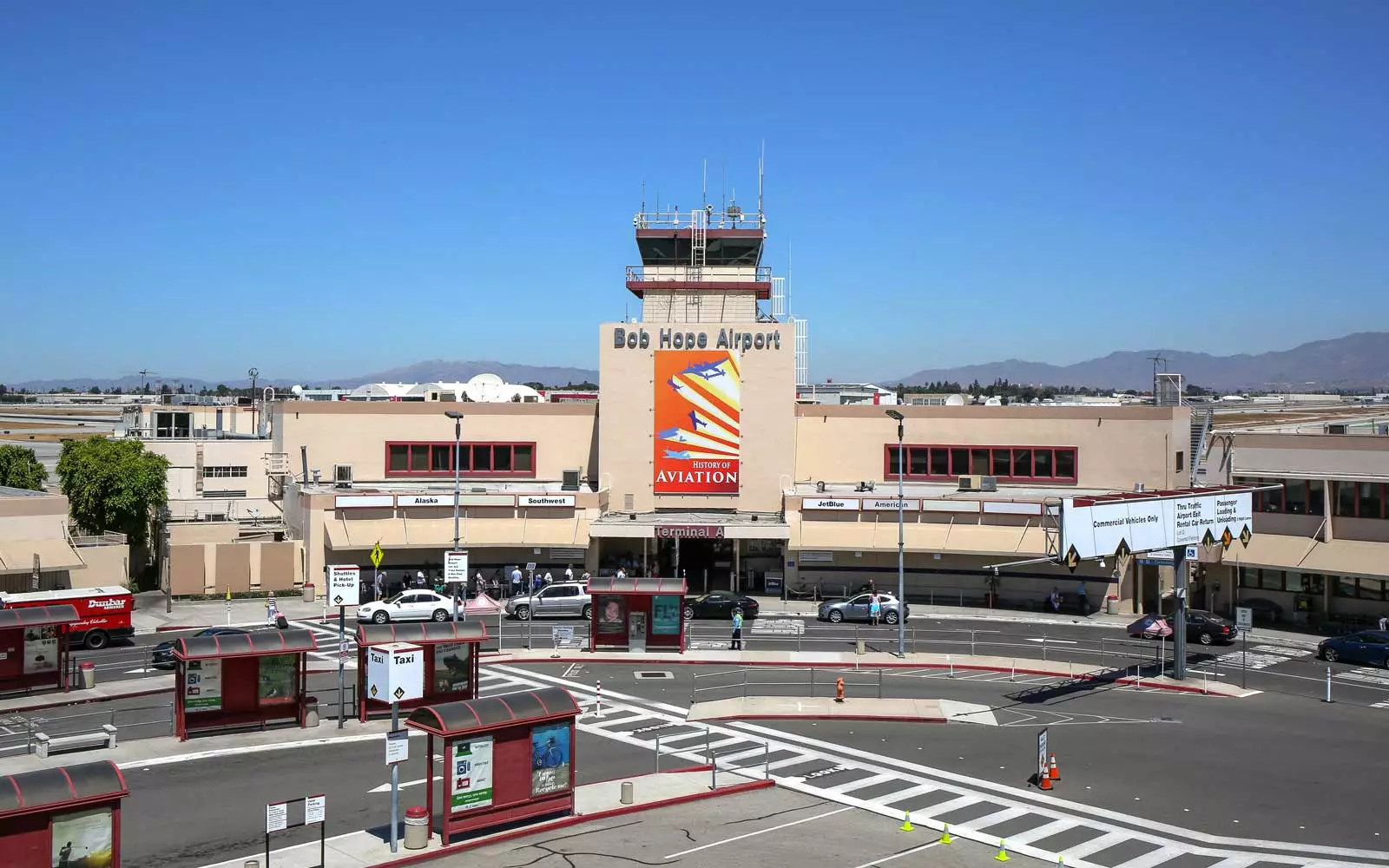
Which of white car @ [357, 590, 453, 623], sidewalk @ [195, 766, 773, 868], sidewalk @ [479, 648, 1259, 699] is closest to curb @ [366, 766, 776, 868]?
sidewalk @ [195, 766, 773, 868]

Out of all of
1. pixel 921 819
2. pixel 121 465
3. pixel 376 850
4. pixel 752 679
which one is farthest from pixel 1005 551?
pixel 121 465

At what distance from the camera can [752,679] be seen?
36531 mm

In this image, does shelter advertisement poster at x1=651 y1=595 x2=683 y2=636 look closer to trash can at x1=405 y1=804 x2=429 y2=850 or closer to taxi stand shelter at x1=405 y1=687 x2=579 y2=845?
taxi stand shelter at x1=405 y1=687 x2=579 y2=845

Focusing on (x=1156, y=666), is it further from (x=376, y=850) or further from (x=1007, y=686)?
(x=376, y=850)

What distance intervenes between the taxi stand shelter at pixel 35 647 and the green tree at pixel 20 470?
4534 centimetres

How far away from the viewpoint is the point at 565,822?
2188 cm

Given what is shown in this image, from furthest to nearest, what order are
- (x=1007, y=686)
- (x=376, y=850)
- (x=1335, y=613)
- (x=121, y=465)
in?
(x=121, y=465)
(x=1335, y=613)
(x=1007, y=686)
(x=376, y=850)

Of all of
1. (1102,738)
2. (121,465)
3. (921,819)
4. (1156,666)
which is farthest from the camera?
(121,465)

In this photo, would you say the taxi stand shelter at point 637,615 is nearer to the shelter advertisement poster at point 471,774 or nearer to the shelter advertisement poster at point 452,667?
the shelter advertisement poster at point 452,667

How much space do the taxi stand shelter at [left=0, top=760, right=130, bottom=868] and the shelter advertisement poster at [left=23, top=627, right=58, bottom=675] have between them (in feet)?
62.8

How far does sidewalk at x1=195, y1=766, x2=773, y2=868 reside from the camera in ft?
64.5

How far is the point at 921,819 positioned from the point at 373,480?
139ft

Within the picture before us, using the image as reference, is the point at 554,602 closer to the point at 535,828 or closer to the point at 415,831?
the point at 535,828

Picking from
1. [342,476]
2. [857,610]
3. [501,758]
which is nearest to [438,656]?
[501,758]
